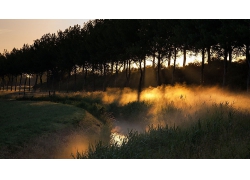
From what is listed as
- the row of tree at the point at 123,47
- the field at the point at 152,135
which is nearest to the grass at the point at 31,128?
the field at the point at 152,135

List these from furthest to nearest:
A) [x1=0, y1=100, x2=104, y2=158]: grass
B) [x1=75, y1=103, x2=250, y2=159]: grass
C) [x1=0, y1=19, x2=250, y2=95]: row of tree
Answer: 1. [x1=0, y1=19, x2=250, y2=95]: row of tree
2. [x1=0, y1=100, x2=104, y2=158]: grass
3. [x1=75, y1=103, x2=250, y2=159]: grass

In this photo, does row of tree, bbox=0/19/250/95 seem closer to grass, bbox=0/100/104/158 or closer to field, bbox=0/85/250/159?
field, bbox=0/85/250/159

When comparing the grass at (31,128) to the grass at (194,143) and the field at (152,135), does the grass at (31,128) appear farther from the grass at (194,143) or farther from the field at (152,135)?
the grass at (194,143)

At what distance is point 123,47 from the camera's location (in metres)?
42.2

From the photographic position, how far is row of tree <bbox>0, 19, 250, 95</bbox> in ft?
84.3

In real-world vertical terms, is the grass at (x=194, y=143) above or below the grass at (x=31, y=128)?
above

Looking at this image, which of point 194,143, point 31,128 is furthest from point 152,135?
point 31,128

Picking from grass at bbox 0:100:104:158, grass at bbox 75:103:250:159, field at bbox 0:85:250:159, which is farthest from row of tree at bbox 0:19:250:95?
grass at bbox 0:100:104:158

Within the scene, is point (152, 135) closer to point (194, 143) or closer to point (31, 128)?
point (194, 143)

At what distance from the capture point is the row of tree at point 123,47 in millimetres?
25688
